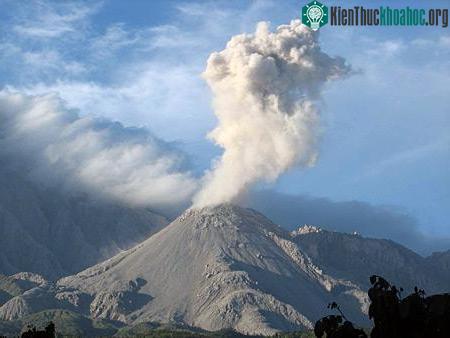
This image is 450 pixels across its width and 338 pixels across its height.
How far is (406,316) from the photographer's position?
29.2m

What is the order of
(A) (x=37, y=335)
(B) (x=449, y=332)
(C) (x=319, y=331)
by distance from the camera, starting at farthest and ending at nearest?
(A) (x=37, y=335), (C) (x=319, y=331), (B) (x=449, y=332)

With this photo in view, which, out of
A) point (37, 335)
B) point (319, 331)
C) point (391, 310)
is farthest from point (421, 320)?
point (37, 335)

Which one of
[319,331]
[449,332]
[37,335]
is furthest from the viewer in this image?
[37,335]

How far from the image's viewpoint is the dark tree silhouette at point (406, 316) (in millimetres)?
28688

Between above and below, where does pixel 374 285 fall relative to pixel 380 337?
above

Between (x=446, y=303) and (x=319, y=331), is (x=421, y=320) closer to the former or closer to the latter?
(x=446, y=303)

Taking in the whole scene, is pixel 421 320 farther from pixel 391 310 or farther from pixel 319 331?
pixel 319 331

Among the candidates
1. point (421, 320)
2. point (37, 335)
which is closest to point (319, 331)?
point (421, 320)

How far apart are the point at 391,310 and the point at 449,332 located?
6.29ft

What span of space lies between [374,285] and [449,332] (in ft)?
10.2

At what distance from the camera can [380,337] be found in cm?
2925

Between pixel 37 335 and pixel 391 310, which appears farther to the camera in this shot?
pixel 37 335

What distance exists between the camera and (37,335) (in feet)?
120

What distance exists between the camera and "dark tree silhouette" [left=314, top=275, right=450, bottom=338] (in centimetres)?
2869
